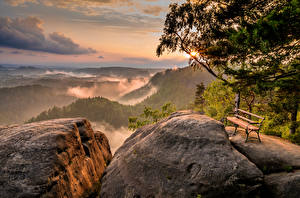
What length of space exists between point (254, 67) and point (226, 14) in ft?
19.6

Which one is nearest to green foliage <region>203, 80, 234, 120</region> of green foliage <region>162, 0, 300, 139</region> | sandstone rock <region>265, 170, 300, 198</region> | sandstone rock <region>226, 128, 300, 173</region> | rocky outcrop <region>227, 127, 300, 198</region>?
green foliage <region>162, 0, 300, 139</region>

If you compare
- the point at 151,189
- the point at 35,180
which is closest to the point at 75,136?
the point at 35,180

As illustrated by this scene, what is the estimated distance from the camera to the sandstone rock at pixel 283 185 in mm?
7027

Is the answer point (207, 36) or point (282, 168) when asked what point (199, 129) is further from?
point (207, 36)

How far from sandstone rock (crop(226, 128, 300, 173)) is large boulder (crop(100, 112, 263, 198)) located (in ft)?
3.59

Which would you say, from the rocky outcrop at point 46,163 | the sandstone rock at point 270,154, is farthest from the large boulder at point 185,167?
the rocky outcrop at point 46,163

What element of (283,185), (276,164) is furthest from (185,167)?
(276,164)

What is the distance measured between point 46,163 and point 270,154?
11.1 m

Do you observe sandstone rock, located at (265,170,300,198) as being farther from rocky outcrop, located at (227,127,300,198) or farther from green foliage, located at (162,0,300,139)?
green foliage, located at (162,0,300,139)

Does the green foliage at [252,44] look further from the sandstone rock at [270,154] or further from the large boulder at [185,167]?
the large boulder at [185,167]

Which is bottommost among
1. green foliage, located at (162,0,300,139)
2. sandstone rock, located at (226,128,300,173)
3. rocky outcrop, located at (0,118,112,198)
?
rocky outcrop, located at (0,118,112,198)

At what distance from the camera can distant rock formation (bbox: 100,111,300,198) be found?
23.6 feet

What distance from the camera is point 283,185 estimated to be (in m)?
7.27

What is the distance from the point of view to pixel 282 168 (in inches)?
313
